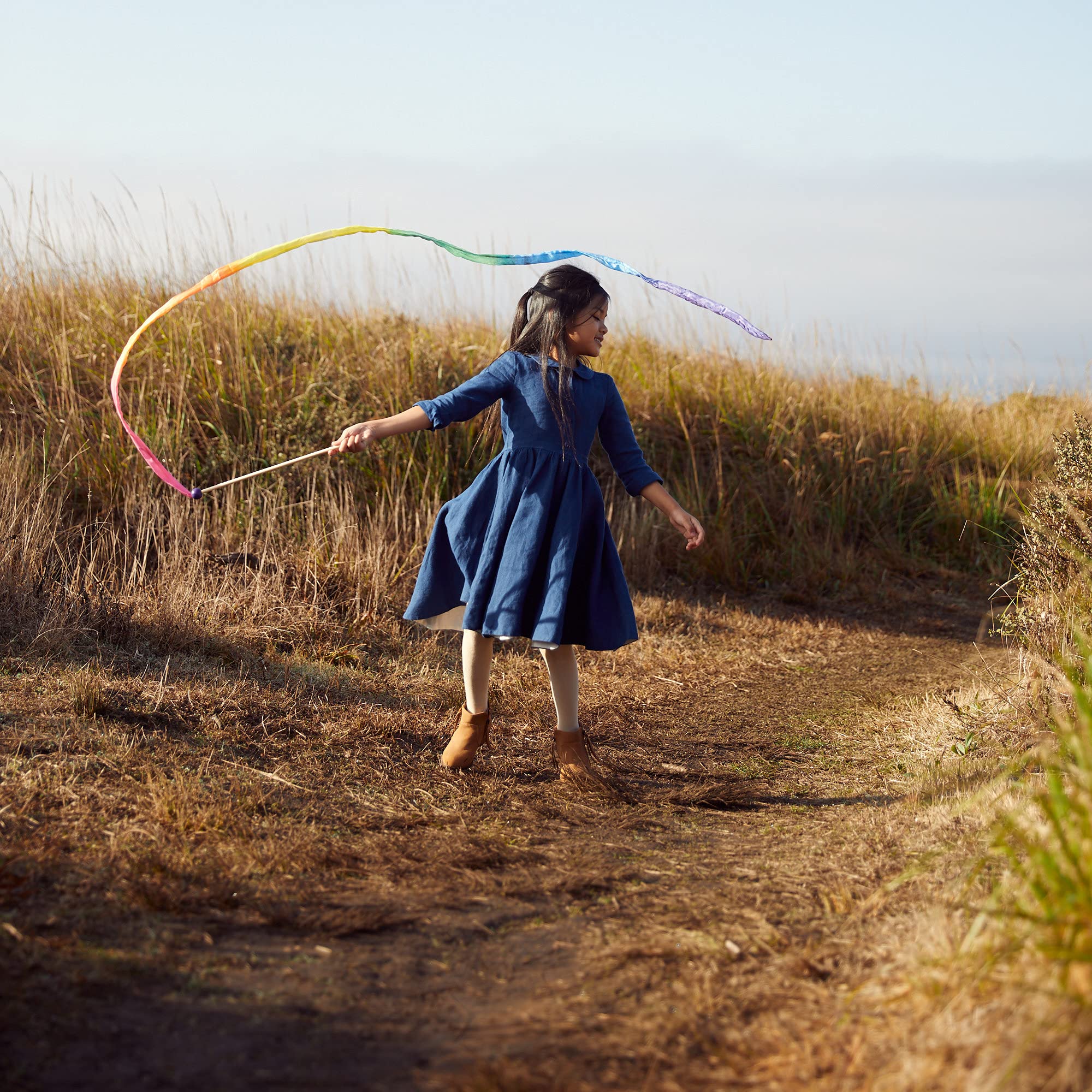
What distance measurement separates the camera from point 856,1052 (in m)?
1.84

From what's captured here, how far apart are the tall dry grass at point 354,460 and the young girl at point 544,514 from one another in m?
2.03

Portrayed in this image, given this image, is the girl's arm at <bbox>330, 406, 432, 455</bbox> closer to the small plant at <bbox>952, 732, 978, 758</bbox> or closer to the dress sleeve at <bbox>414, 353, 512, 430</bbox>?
the dress sleeve at <bbox>414, 353, 512, 430</bbox>

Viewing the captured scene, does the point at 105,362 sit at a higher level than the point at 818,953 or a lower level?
higher

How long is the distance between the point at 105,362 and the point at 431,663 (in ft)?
12.1

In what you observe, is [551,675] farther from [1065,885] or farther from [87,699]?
[1065,885]

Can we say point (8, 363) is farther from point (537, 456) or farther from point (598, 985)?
point (598, 985)

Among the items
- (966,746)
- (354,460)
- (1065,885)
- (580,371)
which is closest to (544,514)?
(580,371)

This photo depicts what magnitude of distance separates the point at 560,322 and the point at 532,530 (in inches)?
28.8

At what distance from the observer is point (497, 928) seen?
8.32 feet

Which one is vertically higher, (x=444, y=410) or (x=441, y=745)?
(x=444, y=410)

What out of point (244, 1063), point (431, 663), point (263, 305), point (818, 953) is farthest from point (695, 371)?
point (244, 1063)

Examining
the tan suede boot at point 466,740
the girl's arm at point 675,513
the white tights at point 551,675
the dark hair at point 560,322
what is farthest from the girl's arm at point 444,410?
the tan suede boot at point 466,740

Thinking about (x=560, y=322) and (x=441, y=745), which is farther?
(x=441, y=745)

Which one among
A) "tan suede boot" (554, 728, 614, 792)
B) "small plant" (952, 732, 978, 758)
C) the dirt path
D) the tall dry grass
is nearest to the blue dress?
"tan suede boot" (554, 728, 614, 792)
